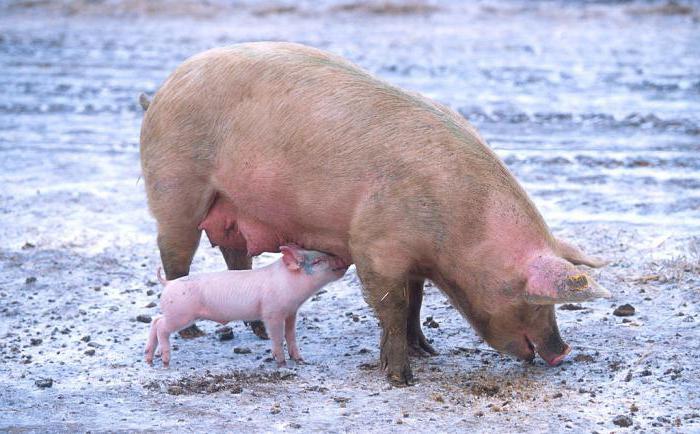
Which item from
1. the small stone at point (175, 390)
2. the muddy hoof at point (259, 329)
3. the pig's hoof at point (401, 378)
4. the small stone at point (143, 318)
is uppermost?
the pig's hoof at point (401, 378)

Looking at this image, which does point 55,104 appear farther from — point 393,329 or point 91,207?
point 393,329

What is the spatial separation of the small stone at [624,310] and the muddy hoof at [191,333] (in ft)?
7.77

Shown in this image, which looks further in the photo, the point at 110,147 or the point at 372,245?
the point at 110,147

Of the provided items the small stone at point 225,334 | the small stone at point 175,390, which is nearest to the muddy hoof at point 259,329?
the small stone at point 225,334

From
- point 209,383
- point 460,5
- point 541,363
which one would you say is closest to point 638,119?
point 541,363

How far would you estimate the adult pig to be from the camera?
17.7 ft

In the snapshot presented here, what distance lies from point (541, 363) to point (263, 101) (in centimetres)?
194

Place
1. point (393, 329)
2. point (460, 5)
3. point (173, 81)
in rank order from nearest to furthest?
point (393, 329)
point (173, 81)
point (460, 5)

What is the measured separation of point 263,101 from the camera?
5887mm

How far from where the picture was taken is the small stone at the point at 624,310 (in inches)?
258

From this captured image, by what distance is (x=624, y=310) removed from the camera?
657 centimetres

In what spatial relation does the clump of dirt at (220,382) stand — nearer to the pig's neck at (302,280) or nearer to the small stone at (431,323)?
the pig's neck at (302,280)

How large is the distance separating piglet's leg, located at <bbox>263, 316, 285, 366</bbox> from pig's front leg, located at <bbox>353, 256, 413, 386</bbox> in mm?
529

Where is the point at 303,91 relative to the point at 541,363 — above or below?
above
